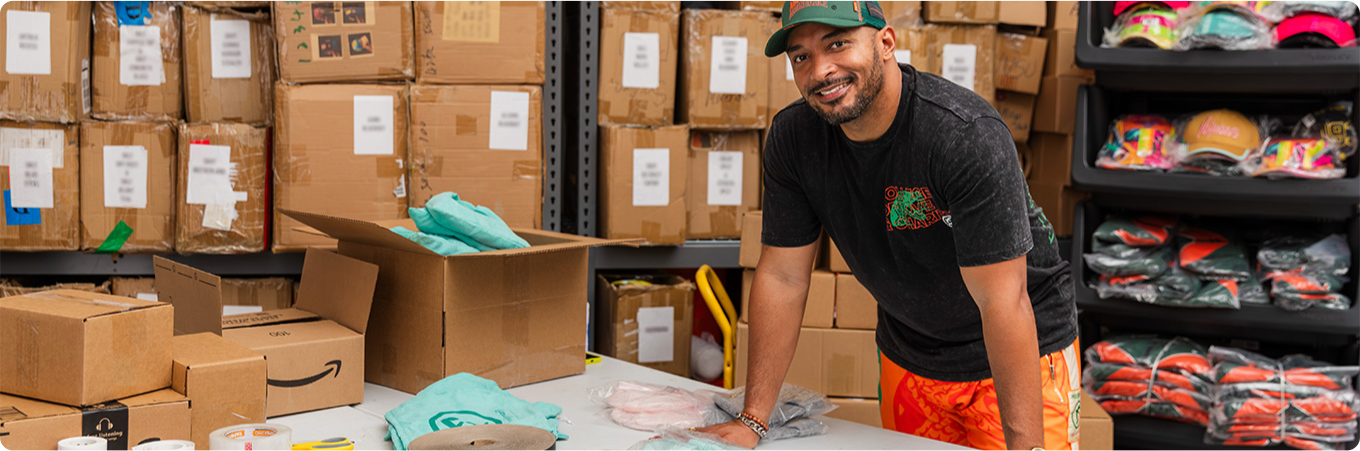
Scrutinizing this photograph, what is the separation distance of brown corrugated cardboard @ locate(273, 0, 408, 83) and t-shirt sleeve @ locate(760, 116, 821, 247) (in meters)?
1.16

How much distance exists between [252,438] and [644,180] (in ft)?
5.29

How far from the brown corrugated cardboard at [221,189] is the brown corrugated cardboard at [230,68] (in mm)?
78

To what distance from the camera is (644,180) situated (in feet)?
8.75

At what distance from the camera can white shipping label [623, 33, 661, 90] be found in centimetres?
265

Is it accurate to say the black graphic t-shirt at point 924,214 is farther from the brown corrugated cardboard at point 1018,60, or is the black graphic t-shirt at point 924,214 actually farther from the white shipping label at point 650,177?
the brown corrugated cardboard at point 1018,60

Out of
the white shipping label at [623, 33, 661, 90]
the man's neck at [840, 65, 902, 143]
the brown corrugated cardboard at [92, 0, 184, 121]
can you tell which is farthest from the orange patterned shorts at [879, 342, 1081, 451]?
the brown corrugated cardboard at [92, 0, 184, 121]

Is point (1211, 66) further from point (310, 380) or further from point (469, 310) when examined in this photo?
Result: point (310, 380)

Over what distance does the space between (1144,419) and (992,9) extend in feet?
3.98

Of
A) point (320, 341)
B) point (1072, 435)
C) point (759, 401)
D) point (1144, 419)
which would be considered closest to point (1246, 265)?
point (1144, 419)

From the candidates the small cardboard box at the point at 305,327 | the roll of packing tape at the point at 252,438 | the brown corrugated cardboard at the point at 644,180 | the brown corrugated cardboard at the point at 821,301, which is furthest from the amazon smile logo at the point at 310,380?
the brown corrugated cardboard at the point at 821,301

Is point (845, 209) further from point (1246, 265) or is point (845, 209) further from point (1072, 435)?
point (1246, 265)

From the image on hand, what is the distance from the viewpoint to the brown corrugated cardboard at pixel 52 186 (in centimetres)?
240

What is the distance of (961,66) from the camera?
9.18ft

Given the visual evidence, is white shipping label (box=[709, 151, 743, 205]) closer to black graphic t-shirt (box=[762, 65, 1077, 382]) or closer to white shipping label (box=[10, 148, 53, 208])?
black graphic t-shirt (box=[762, 65, 1077, 382])
